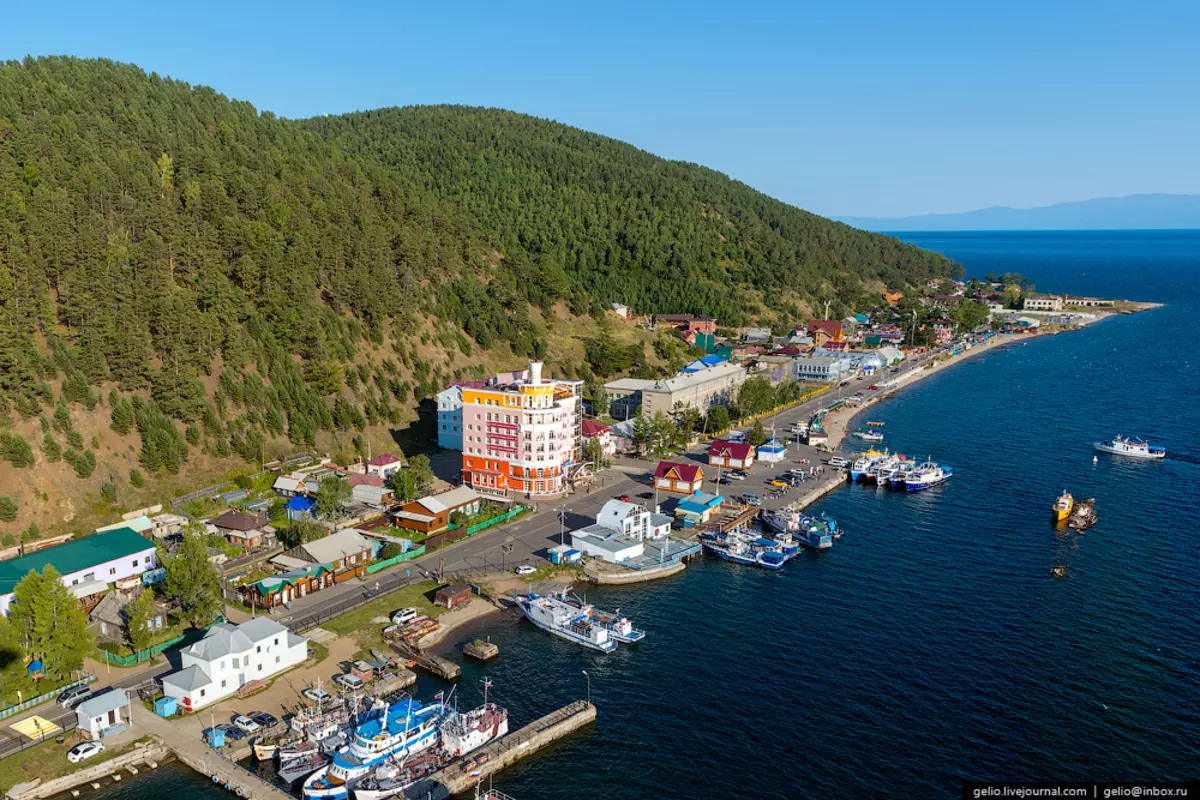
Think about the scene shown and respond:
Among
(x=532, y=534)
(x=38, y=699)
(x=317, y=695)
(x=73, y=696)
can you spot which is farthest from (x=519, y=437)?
(x=38, y=699)

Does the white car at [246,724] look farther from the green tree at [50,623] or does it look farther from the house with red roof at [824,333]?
the house with red roof at [824,333]

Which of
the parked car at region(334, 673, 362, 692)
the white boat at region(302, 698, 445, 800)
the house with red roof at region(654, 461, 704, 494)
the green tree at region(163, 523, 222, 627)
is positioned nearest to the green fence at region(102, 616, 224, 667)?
the green tree at region(163, 523, 222, 627)

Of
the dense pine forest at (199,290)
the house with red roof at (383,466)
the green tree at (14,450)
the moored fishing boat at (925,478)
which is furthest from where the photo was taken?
the moored fishing boat at (925,478)

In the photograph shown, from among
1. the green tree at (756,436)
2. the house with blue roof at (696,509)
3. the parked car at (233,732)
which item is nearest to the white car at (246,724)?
the parked car at (233,732)

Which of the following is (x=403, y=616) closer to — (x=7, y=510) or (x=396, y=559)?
(x=396, y=559)

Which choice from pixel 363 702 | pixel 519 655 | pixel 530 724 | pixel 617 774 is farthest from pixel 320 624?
pixel 617 774
